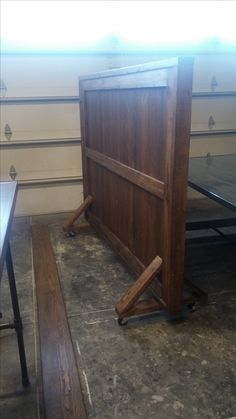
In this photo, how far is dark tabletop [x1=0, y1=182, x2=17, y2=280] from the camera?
88 cm

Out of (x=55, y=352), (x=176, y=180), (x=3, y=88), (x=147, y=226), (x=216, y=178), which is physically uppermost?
(x=3, y=88)

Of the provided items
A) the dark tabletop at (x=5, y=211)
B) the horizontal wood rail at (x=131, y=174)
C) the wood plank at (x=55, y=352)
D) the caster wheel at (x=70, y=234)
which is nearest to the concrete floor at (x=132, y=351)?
the wood plank at (x=55, y=352)

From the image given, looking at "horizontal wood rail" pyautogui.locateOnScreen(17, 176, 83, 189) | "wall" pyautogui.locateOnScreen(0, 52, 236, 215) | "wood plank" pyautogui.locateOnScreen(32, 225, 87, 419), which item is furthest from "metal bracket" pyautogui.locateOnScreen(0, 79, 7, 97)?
"wood plank" pyautogui.locateOnScreen(32, 225, 87, 419)

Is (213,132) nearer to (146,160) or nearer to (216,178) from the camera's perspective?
(216,178)

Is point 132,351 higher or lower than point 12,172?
lower

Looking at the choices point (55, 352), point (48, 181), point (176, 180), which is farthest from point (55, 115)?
point (55, 352)

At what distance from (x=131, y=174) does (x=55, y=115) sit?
169 cm

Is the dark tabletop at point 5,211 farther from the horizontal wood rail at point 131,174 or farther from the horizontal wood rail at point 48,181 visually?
the horizontal wood rail at point 48,181

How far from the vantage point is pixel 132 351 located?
1695mm

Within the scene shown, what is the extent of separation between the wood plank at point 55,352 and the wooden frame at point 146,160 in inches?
20.5

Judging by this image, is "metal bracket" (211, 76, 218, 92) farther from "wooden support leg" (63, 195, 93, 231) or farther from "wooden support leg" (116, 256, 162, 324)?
"wooden support leg" (116, 256, 162, 324)

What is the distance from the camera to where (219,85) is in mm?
3859

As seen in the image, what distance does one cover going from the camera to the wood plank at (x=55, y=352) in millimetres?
1404

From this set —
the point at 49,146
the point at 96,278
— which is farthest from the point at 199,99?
the point at 96,278
